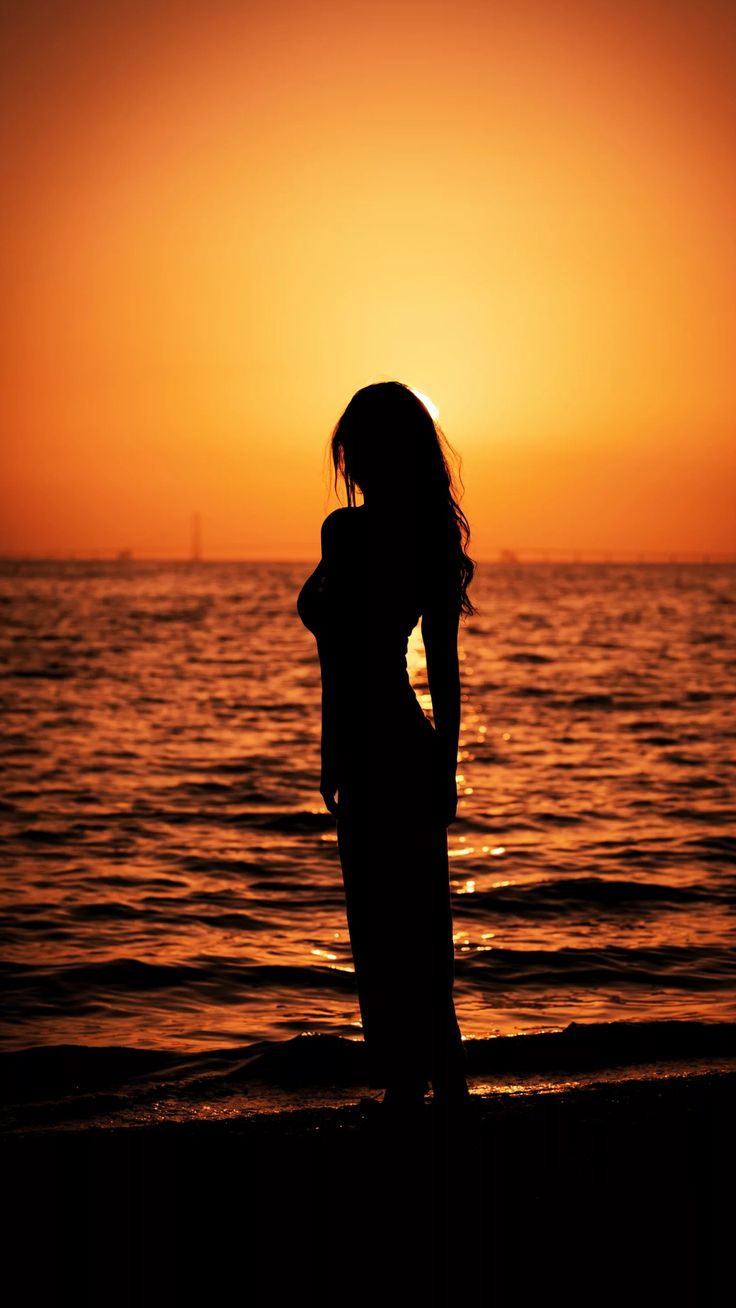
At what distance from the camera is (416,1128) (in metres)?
4.15

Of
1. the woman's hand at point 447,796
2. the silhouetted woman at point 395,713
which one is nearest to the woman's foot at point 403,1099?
the silhouetted woman at point 395,713

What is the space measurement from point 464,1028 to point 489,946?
2085 millimetres

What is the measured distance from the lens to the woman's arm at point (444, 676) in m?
3.96

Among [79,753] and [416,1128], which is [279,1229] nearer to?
[416,1128]

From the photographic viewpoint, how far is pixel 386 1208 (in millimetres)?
3787

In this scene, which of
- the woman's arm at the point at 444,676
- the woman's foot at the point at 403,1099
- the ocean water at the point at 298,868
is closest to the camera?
the woman's arm at the point at 444,676

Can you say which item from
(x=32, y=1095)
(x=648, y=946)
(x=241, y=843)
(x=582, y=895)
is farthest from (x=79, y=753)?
(x=32, y=1095)

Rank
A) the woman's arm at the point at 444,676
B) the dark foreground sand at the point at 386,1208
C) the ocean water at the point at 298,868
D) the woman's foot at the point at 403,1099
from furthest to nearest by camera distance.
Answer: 1. the ocean water at the point at 298,868
2. the woman's foot at the point at 403,1099
3. the woman's arm at the point at 444,676
4. the dark foreground sand at the point at 386,1208

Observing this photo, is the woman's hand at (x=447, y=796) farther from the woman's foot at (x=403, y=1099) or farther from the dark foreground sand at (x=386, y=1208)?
the dark foreground sand at (x=386, y=1208)

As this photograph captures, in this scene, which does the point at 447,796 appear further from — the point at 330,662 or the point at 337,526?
the point at 337,526

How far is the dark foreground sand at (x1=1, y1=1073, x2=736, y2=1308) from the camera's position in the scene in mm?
3361

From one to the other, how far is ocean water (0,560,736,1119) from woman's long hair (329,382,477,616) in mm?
1445

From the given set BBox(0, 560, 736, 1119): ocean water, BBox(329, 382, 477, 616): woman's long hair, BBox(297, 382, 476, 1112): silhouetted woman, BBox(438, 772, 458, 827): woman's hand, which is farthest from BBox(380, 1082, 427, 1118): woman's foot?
BBox(329, 382, 477, 616): woman's long hair

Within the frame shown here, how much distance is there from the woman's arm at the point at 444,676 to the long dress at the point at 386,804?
52 millimetres
